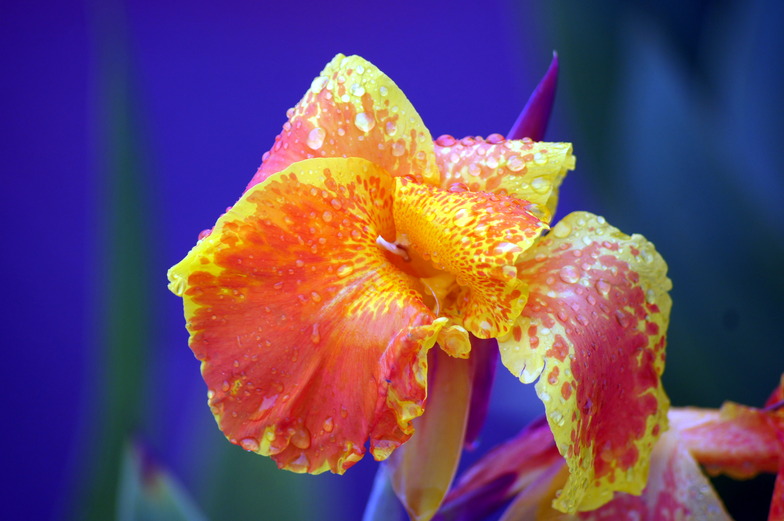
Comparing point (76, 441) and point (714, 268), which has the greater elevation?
point (714, 268)

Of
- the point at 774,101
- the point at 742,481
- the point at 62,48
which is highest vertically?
the point at 62,48

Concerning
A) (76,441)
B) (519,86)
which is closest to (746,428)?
(519,86)

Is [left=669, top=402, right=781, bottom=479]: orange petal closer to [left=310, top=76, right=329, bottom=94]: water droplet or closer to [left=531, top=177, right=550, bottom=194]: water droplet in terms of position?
[left=531, top=177, right=550, bottom=194]: water droplet

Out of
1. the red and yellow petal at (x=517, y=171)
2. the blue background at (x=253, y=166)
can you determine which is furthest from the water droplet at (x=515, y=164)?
the blue background at (x=253, y=166)

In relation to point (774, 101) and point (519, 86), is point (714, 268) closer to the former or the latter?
point (774, 101)

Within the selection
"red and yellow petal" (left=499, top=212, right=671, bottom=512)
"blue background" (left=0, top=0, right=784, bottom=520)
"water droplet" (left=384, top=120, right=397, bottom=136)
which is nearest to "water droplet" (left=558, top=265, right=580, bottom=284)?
"red and yellow petal" (left=499, top=212, right=671, bottom=512)

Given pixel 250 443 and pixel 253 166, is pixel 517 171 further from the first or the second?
pixel 253 166

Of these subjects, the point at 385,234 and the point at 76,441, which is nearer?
the point at 385,234

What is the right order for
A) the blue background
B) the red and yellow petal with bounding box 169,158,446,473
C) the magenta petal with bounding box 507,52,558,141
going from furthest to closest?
the blue background < the magenta petal with bounding box 507,52,558,141 < the red and yellow petal with bounding box 169,158,446,473
